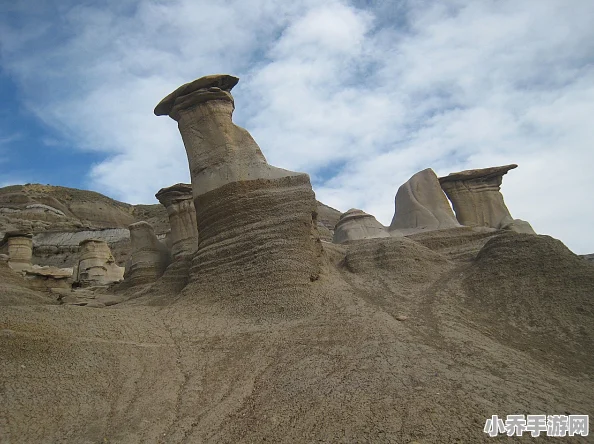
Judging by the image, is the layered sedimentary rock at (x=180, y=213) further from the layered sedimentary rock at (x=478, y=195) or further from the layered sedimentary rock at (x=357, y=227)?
the layered sedimentary rock at (x=478, y=195)

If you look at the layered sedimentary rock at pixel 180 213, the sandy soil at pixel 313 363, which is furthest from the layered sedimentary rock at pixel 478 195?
the sandy soil at pixel 313 363

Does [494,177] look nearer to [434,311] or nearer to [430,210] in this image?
[430,210]

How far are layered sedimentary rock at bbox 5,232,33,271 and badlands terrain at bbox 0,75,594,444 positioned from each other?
26.6 feet

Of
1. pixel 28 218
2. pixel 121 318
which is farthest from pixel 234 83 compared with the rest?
pixel 28 218

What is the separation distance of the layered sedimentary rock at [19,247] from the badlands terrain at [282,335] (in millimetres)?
8110

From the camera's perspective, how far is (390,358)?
562 centimetres

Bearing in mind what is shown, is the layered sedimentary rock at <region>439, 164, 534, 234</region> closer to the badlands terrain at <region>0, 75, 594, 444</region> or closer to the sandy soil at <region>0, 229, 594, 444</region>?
the badlands terrain at <region>0, 75, 594, 444</region>

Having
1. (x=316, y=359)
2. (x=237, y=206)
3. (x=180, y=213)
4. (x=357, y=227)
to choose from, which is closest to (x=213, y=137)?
(x=237, y=206)

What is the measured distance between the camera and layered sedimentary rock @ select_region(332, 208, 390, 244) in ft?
54.6

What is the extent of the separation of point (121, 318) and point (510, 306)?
5.80m

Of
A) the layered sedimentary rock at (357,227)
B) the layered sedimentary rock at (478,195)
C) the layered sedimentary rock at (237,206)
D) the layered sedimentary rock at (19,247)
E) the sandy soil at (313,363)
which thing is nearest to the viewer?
the sandy soil at (313,363)

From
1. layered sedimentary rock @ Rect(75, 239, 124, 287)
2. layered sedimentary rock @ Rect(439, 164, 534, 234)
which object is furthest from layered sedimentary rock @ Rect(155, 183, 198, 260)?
layered sedimentary rock @ Rect(439, 164, 534, 234)

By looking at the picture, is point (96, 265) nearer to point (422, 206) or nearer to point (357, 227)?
point (357, 227)

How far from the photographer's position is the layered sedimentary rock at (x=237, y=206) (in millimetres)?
8180
